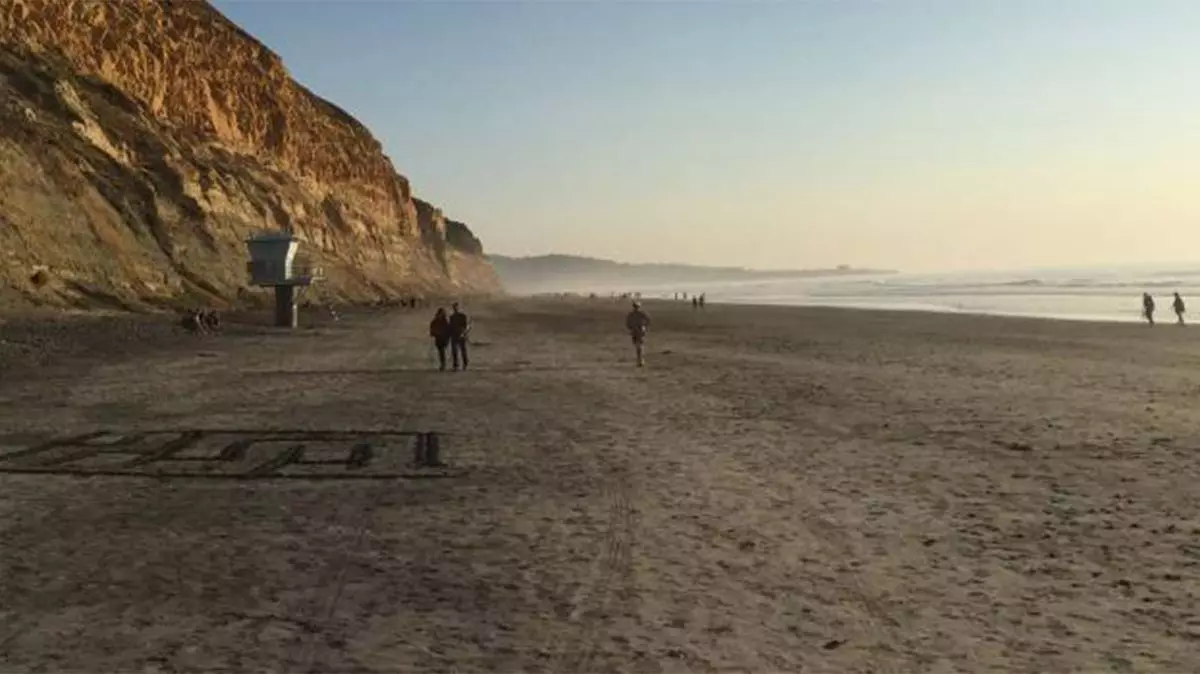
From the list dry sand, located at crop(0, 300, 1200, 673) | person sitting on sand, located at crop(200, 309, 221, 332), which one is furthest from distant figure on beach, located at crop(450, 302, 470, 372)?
person sitting on sand, located at crop(200, 309, 221, 332)

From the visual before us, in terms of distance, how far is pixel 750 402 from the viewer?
16.7 metres

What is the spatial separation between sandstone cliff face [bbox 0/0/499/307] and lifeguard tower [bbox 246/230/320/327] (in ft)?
16.9

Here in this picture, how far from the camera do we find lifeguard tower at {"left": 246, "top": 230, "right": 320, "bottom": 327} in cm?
4078

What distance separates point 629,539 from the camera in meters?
7.46

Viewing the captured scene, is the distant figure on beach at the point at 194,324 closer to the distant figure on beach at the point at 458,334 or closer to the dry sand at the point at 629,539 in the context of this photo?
the distant figure on beach at the point at 458,334

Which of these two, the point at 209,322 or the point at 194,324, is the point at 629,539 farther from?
the point at 209,322

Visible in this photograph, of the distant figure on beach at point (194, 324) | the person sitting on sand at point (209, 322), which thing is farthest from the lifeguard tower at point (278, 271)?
the distant figure on beach at point (194, 324)

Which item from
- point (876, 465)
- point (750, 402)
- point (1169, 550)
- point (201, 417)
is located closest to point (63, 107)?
point (201, 417)

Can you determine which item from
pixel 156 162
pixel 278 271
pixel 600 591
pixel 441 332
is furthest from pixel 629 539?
pixel 156 162

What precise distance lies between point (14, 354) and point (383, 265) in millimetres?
76033

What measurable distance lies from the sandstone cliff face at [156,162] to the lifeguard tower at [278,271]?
5.14m

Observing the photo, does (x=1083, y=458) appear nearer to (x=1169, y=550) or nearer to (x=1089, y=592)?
(x=1169, y=550)

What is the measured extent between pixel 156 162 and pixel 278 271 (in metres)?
17.7

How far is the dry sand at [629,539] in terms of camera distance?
5156mm
